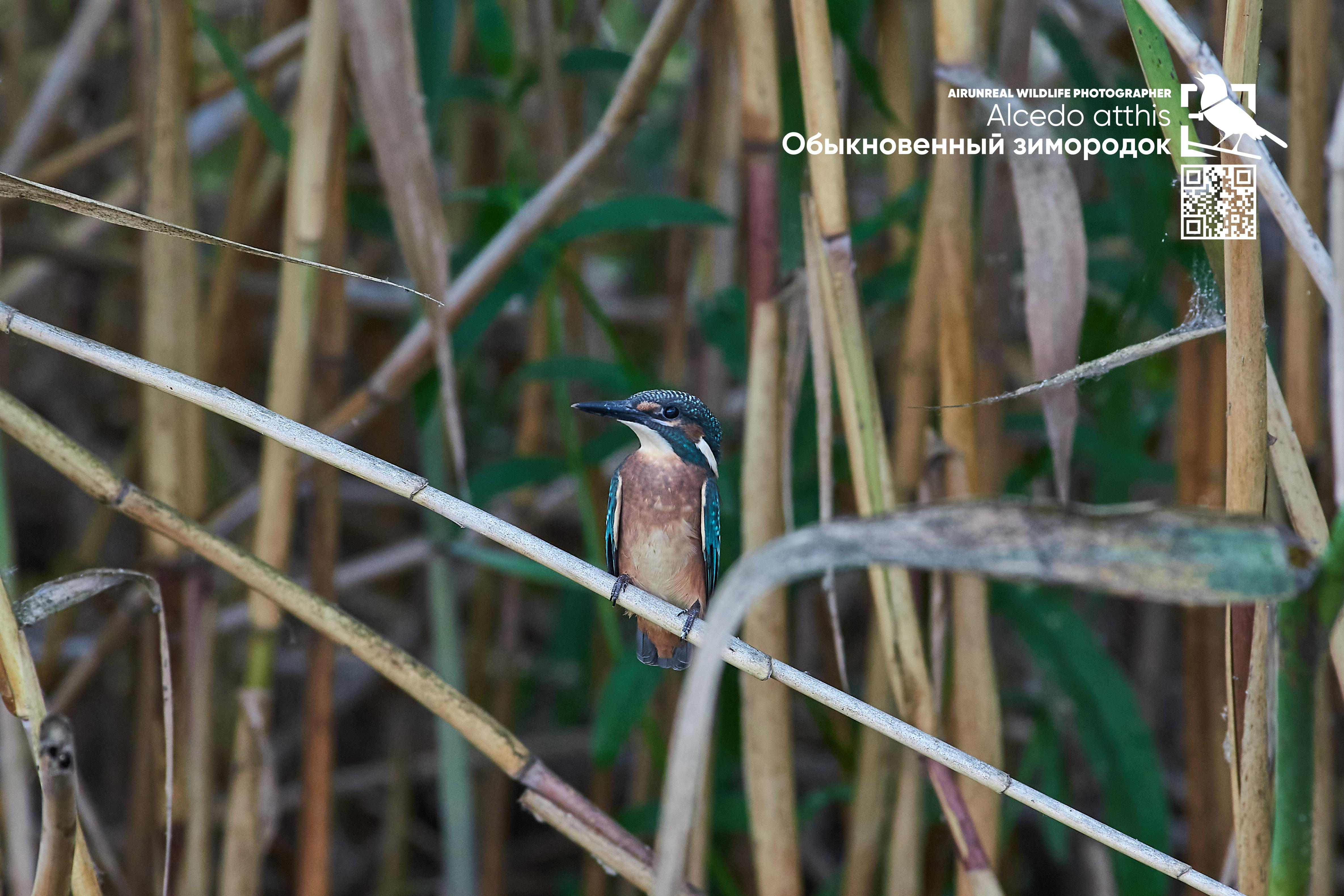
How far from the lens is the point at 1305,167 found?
1.54 meters

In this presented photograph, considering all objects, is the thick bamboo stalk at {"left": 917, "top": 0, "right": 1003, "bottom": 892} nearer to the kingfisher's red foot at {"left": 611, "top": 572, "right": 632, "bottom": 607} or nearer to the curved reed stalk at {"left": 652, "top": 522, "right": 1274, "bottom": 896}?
the kingfisher's red foot at {"left": 611, "top": 572, "right": 632, "bottom": 607}

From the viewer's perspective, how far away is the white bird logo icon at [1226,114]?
106 centimetres

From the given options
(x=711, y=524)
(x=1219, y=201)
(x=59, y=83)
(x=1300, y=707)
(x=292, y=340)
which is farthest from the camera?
(x=59, y=83)

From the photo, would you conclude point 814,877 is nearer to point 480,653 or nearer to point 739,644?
point 480,653

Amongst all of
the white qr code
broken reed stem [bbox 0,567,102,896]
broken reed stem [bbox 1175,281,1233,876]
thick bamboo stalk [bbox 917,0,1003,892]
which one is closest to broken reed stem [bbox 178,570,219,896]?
broken reed stem [bbox 0,567,102,896]

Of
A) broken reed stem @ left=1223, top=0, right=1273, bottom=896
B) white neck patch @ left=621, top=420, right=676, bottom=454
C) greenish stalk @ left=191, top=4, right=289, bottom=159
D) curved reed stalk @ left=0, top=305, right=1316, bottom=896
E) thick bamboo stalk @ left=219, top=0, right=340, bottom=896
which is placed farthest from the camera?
white neck patch @ left=621, top=420, right=676, bottom=454

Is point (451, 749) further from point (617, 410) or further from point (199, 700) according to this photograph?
point (617, 410)

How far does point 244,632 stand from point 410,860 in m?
0.89

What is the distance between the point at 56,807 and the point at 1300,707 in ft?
3.23

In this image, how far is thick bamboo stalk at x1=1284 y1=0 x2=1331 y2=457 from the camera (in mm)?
1511

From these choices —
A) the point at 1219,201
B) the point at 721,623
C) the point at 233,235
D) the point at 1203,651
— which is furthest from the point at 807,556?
the point at 233,235

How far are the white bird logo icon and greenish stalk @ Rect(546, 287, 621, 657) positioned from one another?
1.24 meters

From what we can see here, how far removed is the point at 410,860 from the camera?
126 inches

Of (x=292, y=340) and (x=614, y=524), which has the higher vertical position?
(x=292, y=340)
